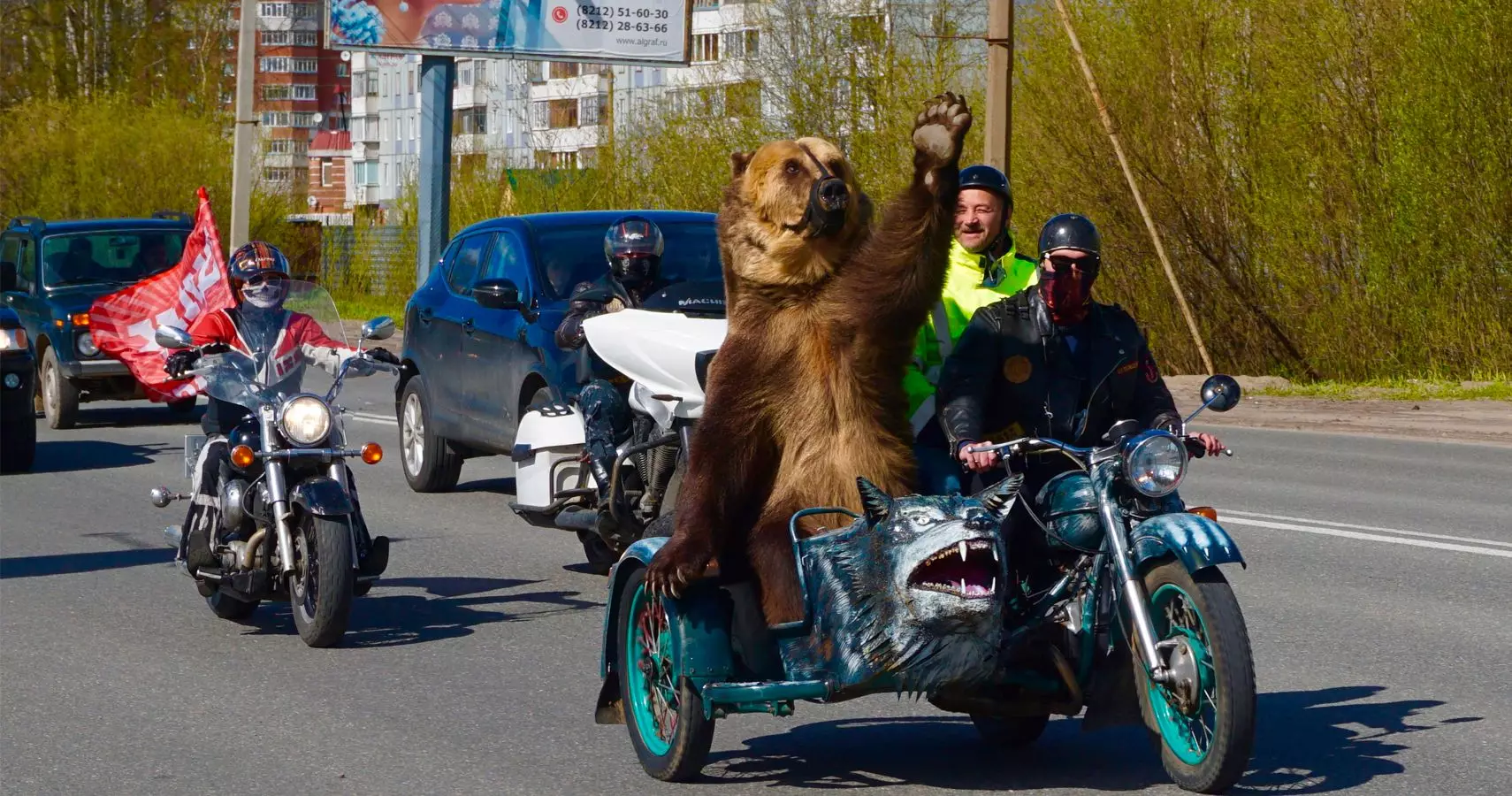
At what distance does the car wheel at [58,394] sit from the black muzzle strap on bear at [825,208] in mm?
15416

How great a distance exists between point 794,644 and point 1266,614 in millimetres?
3848

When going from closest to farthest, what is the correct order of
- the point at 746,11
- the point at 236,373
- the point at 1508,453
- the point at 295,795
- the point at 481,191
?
the point at 295,795 → the point at 236,373 → the point at 1508,453 → the point at 746,11 → the point at 481,191

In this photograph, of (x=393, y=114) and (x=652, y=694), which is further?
(x=393, y=114)

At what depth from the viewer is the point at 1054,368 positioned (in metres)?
6.16

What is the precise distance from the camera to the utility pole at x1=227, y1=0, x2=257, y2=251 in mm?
34375

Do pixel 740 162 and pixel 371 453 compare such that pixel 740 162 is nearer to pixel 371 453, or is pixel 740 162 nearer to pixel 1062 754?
pixel 1062 754

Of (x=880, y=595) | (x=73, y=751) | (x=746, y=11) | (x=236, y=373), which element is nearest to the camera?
(x=880, y=595)

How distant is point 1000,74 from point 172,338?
15736 millimetres

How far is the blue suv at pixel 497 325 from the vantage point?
38.4 ft

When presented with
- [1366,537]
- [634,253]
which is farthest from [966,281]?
[1366,537]

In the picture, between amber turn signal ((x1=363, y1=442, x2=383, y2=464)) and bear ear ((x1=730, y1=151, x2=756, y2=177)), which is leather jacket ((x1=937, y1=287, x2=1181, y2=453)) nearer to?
bear ear ((x1=730, y1=151, x2=756, y2=177))

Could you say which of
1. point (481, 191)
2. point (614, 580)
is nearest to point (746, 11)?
point (481, 191)

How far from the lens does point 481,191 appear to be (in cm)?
4159

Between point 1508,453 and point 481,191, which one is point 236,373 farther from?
point 481,191
